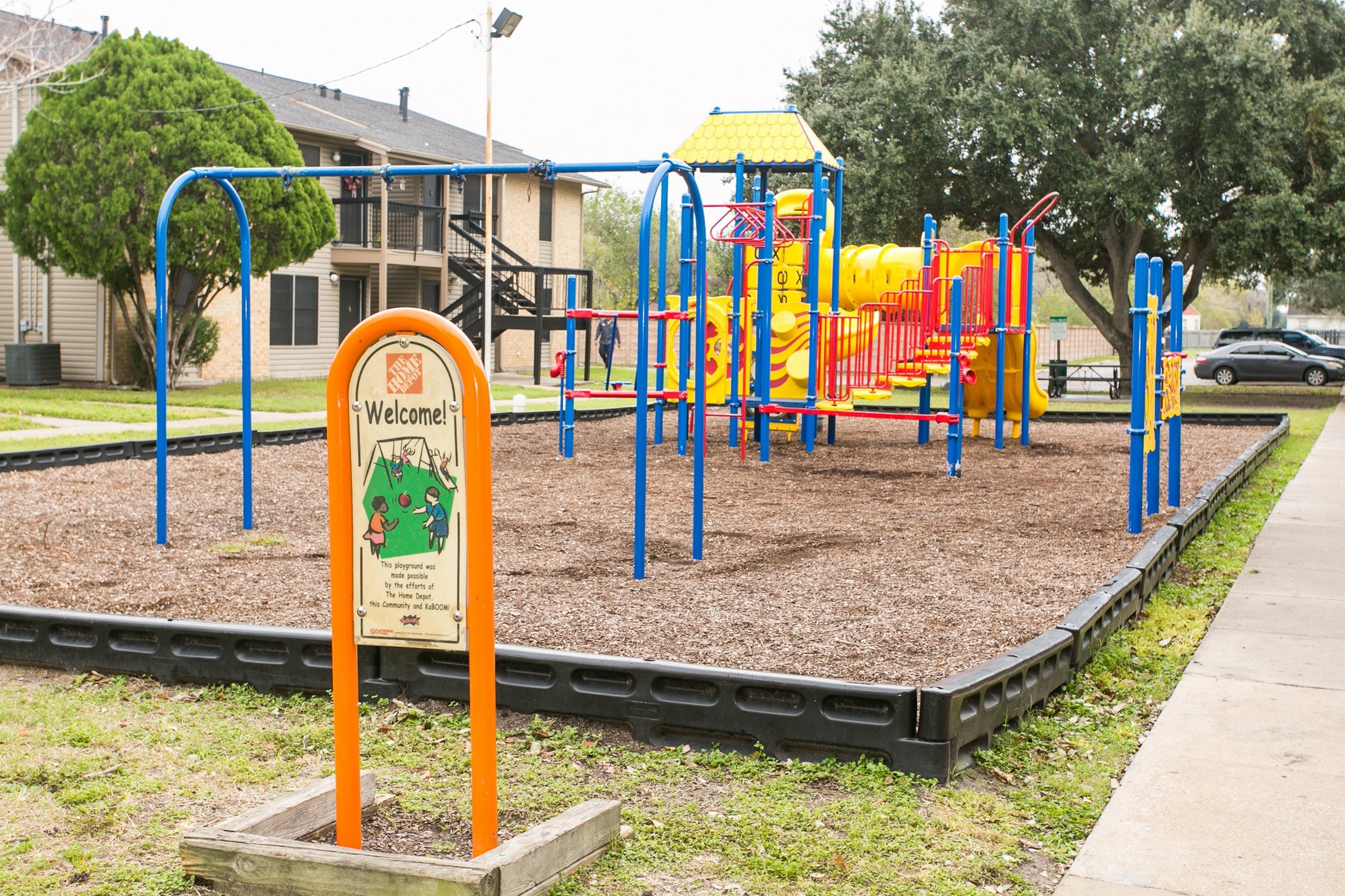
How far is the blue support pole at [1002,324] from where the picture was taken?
14117mm

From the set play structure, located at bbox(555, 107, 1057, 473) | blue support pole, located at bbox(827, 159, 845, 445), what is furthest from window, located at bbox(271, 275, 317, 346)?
blue support pole, located at bbox(827, 159, 845, 445)

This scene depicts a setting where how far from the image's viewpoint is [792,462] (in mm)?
13305

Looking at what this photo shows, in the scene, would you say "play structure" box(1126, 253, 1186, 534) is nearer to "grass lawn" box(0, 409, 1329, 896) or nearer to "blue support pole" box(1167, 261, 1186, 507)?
"blue support pole" box(1167, 261, 1186, 507)

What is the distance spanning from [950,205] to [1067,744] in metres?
25.1

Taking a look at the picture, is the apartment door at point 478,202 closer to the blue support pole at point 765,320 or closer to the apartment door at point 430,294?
the apartment door at point 430,294

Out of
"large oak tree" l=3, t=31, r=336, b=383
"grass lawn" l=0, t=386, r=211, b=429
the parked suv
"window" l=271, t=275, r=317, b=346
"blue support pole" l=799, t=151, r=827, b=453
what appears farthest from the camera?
the parked suv

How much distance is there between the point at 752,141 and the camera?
45.6 ft

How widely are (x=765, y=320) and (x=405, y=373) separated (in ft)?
32.4

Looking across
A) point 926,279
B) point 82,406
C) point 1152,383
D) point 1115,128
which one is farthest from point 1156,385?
point 1115,128

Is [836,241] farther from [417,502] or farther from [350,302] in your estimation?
[350,302]

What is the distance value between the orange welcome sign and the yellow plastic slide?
42.4 feet

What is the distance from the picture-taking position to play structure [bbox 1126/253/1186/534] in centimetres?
838

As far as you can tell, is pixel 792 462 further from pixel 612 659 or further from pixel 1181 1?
pixel 1181 1

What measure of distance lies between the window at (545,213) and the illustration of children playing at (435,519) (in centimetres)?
3239
